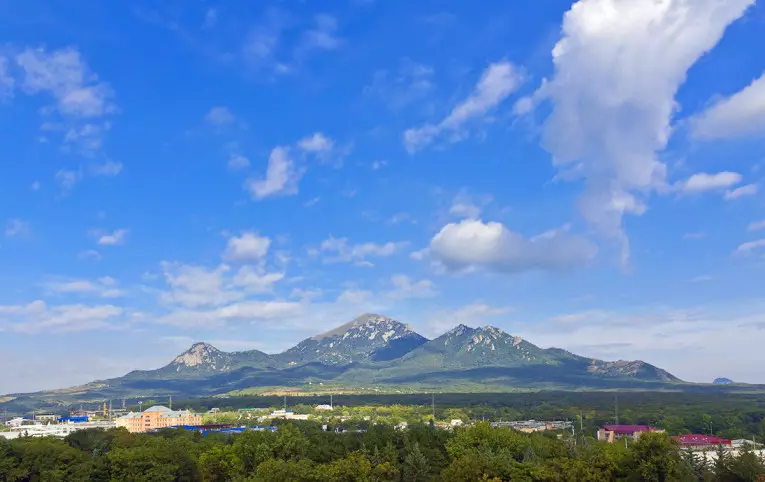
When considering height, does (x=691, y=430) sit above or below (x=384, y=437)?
below

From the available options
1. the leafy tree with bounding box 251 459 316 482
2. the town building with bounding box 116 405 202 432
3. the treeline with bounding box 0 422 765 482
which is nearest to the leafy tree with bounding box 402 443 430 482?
the treeline with bounding box 0 422 765 482

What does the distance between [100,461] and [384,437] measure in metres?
26.8

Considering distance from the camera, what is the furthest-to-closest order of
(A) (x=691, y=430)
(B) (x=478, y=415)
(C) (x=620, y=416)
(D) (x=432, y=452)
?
1. (B) (x=478, y=415)
2. (C) (x=620, y=416)
3. (A) (x=691, y=430)
4. (D) (x=432, y=452)

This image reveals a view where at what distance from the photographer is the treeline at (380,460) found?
143ft

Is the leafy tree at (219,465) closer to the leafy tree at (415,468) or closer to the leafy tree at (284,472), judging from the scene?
the leafy tree at (284,472)

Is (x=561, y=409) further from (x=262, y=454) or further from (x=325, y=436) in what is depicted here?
(x=262, y=454)

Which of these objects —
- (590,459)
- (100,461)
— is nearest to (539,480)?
(590,459)

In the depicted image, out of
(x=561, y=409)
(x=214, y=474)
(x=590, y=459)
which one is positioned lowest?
(x=561, y=409)

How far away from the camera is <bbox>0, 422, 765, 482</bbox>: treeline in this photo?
4372cm

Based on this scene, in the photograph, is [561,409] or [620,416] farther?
[561,409]

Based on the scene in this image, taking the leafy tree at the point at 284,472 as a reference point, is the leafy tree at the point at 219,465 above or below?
below

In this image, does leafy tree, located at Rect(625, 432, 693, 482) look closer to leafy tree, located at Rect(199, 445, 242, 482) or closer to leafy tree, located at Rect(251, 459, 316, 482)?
leafy tree, located at Rect(251, 459, 316, 482)

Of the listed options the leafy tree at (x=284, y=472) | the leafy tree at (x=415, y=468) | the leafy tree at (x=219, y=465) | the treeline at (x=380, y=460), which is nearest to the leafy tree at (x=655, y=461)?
the treeline at (x=380, y=460)

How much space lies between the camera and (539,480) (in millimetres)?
44594
